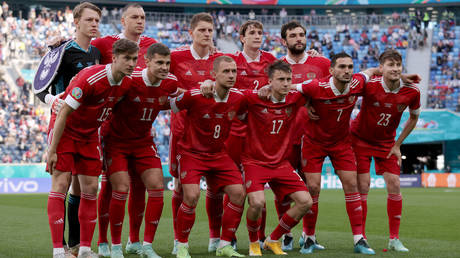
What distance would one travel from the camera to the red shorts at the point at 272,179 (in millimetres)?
7070

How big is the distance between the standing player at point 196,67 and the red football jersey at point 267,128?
0.79 metres

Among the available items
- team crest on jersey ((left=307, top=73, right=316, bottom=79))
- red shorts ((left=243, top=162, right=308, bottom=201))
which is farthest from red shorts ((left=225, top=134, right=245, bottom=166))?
team crest on jersey ((left=307, top=73, right=316, bottom=79))

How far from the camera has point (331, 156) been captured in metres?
7.64

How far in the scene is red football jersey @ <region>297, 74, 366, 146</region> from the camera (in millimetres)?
7406

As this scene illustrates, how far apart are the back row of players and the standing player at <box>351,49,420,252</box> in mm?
13

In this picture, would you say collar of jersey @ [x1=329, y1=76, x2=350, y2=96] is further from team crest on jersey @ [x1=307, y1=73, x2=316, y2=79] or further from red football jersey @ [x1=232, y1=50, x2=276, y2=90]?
red football jersey @ [x1=232, y1=50, x2=276, y2=90]

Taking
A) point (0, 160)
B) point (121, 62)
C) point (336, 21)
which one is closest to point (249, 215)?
point (121, 62)

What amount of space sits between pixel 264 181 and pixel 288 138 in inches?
24.4

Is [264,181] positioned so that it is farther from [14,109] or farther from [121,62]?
[14,109]

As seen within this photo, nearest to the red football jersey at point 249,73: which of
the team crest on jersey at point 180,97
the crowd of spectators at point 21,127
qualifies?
the team crest on jersey at point 180,97

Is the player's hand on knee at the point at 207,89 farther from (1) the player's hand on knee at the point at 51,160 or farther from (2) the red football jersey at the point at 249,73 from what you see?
(1) the player's hand on knee at the point at 51,160

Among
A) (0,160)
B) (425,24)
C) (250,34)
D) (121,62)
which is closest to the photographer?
(121,62)

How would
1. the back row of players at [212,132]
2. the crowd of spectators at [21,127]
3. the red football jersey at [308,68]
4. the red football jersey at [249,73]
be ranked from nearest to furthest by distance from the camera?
the back row of players at [212,132] < the red football jersey at [249,73] < the red football jersey at [308,68] < the crowd of spectators at [21,127]

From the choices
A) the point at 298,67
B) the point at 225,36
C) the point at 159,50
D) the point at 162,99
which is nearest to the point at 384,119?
the point at 298,67
